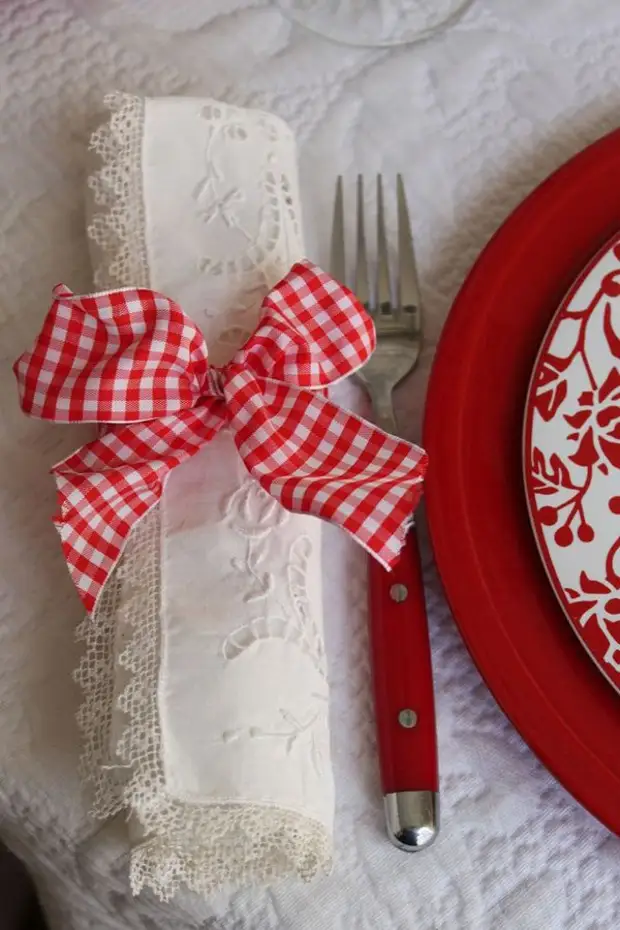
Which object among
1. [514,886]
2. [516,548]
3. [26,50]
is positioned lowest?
[514,886]

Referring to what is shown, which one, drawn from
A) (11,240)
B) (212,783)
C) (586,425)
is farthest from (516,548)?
(11,240)

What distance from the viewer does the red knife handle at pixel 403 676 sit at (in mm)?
381

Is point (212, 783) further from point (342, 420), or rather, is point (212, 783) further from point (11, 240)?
point (11, 240)

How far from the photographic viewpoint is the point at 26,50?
54cm

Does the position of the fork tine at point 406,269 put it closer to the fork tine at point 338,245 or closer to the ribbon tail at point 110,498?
the fork tine at point 338,245

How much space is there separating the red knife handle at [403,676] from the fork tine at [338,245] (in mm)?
148

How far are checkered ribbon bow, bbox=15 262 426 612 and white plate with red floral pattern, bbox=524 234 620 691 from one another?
0.23ft

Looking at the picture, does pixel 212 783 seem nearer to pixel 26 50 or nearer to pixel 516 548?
pixel 516 548

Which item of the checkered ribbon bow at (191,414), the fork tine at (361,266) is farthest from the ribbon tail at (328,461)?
the fork tine at (361,266)

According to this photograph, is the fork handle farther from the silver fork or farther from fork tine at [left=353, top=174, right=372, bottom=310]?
fork tine at [left=353, top=174, right=372, bottom=310]

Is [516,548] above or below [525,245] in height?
below

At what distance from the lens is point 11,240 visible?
489 mm

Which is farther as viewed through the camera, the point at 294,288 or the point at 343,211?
the point at 343,211

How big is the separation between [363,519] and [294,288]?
0.37ft
